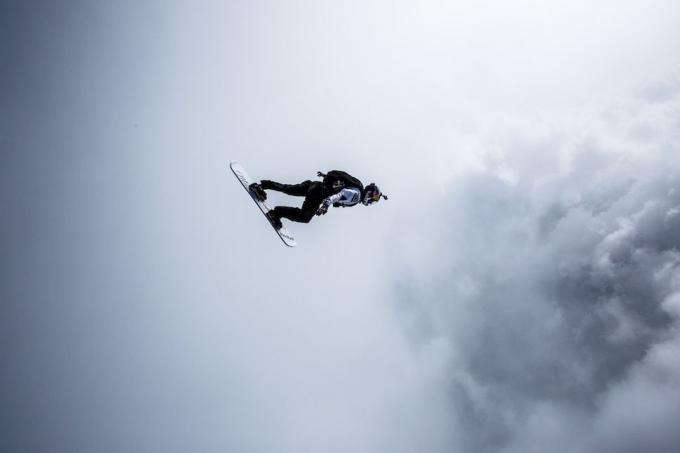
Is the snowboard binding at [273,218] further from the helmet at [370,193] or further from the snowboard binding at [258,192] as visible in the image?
the helmet at [370,193]

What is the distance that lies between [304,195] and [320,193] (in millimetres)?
897

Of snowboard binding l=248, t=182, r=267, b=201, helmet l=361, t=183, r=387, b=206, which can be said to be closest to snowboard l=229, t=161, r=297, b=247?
snowboard binding l=248, t=182, r=267, b=201

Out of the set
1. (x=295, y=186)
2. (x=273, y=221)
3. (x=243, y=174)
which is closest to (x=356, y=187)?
(x=295, y=186)

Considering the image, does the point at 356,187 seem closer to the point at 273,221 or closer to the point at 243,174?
the point at 273,221

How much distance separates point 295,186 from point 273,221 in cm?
130

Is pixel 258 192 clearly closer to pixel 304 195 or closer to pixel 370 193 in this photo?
pixel 304 195

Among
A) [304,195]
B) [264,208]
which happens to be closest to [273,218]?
[264,208]

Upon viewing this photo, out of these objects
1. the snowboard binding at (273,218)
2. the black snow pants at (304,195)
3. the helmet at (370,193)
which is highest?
the helmet at (370,193)

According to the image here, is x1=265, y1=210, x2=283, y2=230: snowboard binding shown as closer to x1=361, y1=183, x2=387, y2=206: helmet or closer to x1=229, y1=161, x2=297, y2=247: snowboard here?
x1=229, y1=161, x2=297, y2=247: snowboard

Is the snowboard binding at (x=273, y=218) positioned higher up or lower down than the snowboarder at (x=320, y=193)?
lower down

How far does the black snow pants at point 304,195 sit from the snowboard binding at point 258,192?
155 millimetres

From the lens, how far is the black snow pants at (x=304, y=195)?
979cm

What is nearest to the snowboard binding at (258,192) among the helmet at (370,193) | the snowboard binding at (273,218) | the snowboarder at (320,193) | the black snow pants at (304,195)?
the snowboarder at (320,193)

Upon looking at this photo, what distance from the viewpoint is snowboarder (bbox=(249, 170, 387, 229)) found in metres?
9.78
